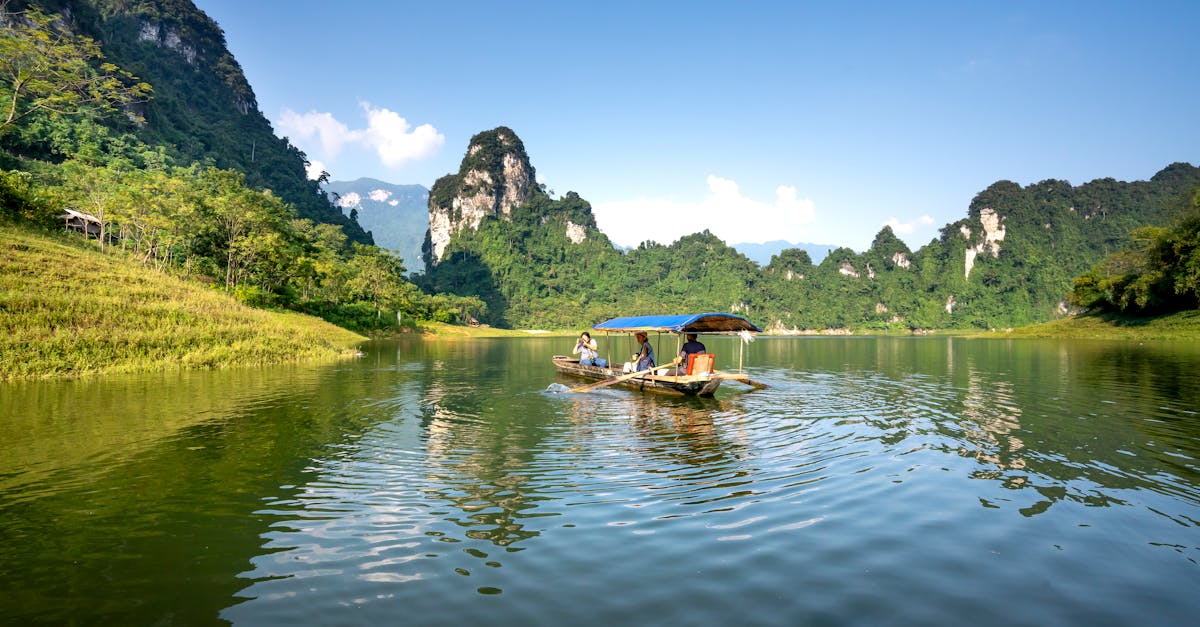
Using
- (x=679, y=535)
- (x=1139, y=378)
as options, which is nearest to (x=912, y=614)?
(x=679, y=535)

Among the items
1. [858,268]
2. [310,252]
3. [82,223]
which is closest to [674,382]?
[82,223]

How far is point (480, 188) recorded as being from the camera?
570 feet

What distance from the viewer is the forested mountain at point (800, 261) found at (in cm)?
15738

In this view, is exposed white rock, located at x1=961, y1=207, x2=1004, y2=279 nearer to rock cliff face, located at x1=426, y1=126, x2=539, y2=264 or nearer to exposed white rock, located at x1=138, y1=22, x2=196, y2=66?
rock cliff face, located at x1=426, y1=126, x2=539, y2=264

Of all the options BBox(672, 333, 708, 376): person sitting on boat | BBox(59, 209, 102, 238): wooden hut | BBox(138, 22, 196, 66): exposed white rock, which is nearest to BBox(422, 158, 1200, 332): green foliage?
BBox(138, 22, 196, 66): exposed white rock

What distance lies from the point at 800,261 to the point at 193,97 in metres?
172

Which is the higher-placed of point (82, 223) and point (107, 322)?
point (82, 223)

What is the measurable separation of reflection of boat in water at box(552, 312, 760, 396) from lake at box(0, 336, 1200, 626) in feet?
7.77

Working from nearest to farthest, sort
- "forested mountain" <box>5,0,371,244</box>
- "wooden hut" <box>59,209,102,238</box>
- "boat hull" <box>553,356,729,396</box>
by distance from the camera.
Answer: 1. "boat hull" <box>553,356,729,396</box>
2. "wooden hut" <box>59,209,102,238</box>
3. "forested mountain" <box>5,0,371,244</box>

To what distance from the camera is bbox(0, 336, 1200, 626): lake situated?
15.8ft

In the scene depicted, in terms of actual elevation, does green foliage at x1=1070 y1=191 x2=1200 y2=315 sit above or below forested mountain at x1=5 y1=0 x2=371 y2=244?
below

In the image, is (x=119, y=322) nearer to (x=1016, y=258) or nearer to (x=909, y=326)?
(x=909, y=326)

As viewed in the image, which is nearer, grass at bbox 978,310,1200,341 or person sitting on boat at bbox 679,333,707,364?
person sitting on boat at bbox 679,333,707,364

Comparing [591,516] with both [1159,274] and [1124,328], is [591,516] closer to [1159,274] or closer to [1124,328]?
[1159,274]
